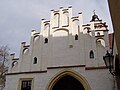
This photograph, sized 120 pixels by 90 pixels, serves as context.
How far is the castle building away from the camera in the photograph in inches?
488

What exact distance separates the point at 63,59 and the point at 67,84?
1546mm

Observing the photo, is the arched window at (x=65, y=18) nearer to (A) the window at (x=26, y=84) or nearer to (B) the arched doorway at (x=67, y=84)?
(B) the arched doorway at (x=67, y=84)

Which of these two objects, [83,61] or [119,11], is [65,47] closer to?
[83,61]

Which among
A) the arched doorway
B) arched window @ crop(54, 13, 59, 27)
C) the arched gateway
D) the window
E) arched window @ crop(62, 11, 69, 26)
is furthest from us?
arched window @ crop(54, 13, 59, 27)

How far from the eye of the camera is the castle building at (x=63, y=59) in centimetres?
1239

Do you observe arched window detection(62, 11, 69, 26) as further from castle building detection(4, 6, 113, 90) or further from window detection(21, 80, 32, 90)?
window detection(21, 80, 32, 90)

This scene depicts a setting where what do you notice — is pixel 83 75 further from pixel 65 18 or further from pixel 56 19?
pixel 56 19

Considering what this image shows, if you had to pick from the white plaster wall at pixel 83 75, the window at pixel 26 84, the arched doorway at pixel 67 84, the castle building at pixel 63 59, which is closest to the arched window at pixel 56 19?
the castle building at pixel 63 59

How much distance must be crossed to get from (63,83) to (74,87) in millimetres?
737

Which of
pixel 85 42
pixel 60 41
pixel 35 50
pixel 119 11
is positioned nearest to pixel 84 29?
pixel 85 42

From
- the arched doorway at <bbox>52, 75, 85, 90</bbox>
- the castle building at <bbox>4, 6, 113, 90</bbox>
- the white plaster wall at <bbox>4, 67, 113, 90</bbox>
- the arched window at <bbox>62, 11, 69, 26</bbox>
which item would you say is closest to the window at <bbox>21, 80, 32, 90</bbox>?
the castle building at <bbox>4, 6, 113, 90</bbox>

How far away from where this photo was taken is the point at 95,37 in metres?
13.2

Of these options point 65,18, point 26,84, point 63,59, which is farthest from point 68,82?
point 65,18

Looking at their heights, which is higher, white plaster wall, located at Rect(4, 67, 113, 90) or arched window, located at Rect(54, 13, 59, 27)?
arched window, located at Rect(54, 13, 59, 27)
